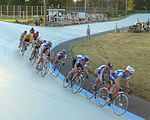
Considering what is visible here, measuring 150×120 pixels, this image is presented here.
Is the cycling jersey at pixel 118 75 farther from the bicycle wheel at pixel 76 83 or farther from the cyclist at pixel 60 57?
the cyclist at pixel 60 57

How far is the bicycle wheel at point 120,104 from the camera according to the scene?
461 inches

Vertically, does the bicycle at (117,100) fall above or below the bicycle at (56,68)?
below

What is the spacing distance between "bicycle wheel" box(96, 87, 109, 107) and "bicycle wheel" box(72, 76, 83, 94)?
62.1 inches

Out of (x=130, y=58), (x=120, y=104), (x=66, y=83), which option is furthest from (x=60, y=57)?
(x=130, y=58)

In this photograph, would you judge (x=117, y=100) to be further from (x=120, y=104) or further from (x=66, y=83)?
(x=66, y=83)

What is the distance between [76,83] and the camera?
14.8 metres

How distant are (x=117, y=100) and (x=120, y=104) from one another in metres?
0.18

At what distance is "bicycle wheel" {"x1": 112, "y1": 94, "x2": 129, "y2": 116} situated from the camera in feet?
38.4

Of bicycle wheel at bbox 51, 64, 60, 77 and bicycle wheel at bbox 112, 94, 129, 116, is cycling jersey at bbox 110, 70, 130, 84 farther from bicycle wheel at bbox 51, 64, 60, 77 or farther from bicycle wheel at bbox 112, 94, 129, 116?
bicycle wheel at bbox 51, 64, 60, 77

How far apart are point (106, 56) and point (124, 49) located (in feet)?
16.9

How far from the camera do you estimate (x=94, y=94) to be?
44.9ft

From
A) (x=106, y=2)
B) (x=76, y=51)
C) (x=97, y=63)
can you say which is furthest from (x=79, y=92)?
(x=106, y=2)

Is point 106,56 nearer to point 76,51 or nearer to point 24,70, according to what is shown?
point 76,51

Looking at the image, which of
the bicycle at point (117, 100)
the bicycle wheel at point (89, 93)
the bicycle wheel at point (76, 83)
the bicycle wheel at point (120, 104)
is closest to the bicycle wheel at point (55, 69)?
the bicycle wheel at point (76, 83)
